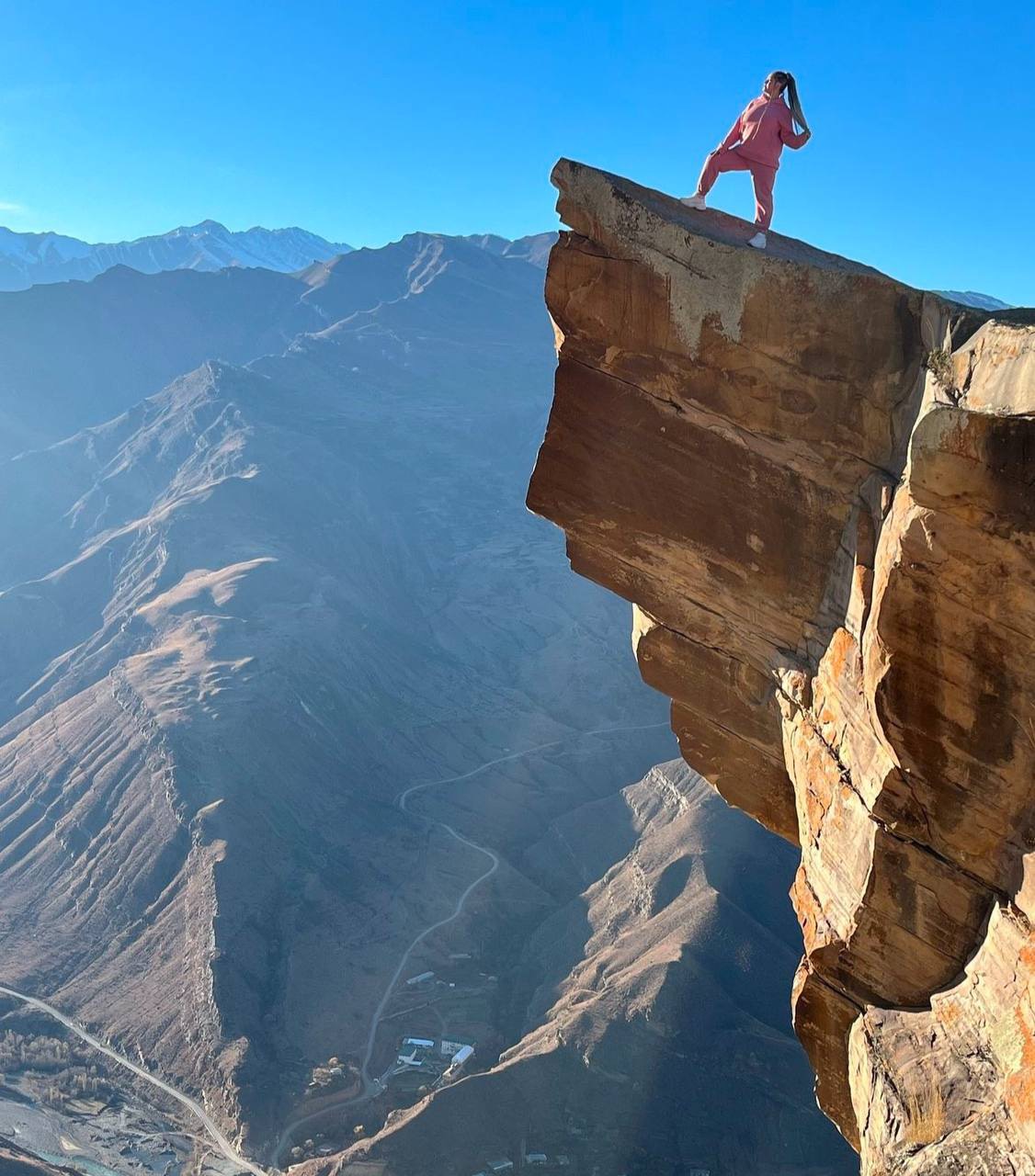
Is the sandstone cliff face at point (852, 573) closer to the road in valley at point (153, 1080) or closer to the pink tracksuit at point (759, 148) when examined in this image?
the pink tracksuit at point (759, 148)

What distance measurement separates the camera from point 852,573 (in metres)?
12.5

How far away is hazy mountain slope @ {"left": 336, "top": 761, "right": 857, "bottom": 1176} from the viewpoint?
5444 cm

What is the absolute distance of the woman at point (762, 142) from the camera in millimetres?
14148

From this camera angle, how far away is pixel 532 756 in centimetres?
11812

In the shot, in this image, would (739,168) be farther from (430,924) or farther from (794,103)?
(430,924)

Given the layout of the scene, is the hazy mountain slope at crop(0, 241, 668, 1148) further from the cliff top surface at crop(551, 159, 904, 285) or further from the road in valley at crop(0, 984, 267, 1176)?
the cliff top surface at crop(551, 159, 904, 285)

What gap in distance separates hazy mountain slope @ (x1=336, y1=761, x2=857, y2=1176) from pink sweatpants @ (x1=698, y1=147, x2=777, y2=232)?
5146 centimetres

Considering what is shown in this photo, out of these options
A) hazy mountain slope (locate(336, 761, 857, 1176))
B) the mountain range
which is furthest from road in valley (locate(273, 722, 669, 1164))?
hazy mountain slope (locate(336, 761, 857, 1176))

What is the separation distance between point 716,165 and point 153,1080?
73.1m

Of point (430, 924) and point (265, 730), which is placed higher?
point (265, 730)

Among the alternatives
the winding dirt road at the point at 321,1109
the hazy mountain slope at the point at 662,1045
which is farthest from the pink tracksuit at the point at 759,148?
the winding dirt road at the point at 321,1109

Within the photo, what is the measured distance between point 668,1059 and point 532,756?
59561 mm

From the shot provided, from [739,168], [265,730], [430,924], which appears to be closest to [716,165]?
[739,168]

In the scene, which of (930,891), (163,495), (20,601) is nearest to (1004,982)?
(930,891)
